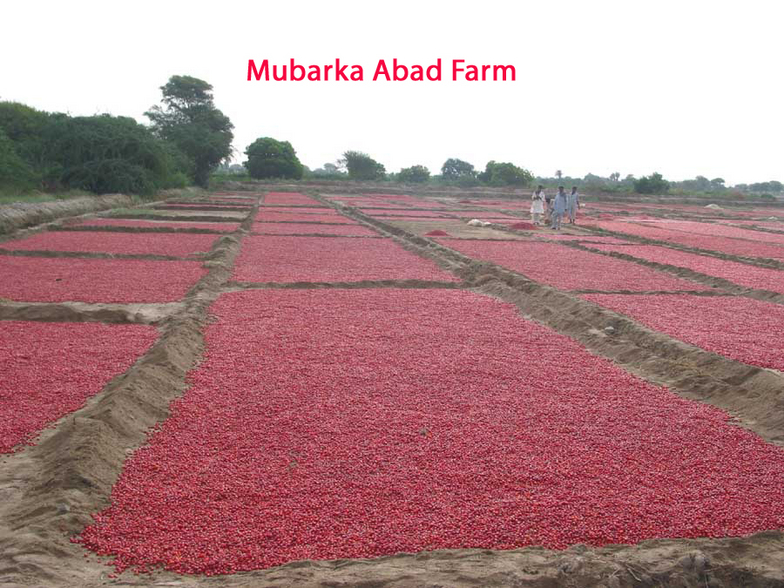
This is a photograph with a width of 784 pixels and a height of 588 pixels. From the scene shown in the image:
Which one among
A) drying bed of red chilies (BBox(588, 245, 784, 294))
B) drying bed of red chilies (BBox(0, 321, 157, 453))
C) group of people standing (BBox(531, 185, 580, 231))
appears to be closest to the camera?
drying bed of red chilies (BBox(0, 321, 157, 453))

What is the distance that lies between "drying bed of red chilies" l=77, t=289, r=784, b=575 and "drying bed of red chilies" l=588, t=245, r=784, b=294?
7.48m

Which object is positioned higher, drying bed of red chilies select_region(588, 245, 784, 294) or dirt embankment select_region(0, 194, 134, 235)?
dirt embankment select_region(0, 194, 134, 235)

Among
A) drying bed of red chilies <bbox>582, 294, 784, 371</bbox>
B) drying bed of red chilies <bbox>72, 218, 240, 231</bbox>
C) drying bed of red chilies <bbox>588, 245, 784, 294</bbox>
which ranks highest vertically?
drying bed of red chilies <bbox>72, 218, 240, 231</bbox>

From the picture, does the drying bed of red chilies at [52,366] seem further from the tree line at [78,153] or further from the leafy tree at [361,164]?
the leafy tree at [361,164]

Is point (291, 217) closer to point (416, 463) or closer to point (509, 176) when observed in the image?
point (416, 463)

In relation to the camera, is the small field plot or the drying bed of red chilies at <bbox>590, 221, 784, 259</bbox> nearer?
the drying bed of red chilies at <bbox>590, 221, 784, 259</bbox>

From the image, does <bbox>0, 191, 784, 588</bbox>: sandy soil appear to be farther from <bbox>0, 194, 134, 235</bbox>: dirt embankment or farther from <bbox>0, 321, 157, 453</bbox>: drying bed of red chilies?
<bbox>0, 194, 134, 235</bbox>: dirt embankment

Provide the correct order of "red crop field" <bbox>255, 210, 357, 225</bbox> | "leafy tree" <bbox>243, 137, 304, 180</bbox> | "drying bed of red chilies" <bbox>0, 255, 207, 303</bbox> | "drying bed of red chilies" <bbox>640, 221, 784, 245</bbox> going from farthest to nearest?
"leafy tree" <bbox>243, 137, 304, 180</bbox> → "red crop field" <bbox>255, 210, 357, 225</bbox> → "drying bed of red chilies" <bbox>640, 221, 784, 245</bbox> → "drying bed of red chilies" <bbox>0, 255, 207, 303</bbox>

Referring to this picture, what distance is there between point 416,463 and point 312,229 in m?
18.1

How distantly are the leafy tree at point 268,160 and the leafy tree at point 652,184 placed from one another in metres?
33.4

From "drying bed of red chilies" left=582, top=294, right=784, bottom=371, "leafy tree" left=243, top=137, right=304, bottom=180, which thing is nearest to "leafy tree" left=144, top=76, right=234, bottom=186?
"leafy tree" left=243, top=137, right=304, bottom=180

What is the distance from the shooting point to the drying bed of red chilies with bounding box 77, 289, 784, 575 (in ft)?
10.7

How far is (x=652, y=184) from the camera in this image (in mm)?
62625

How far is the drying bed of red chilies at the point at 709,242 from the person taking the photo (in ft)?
59.4
